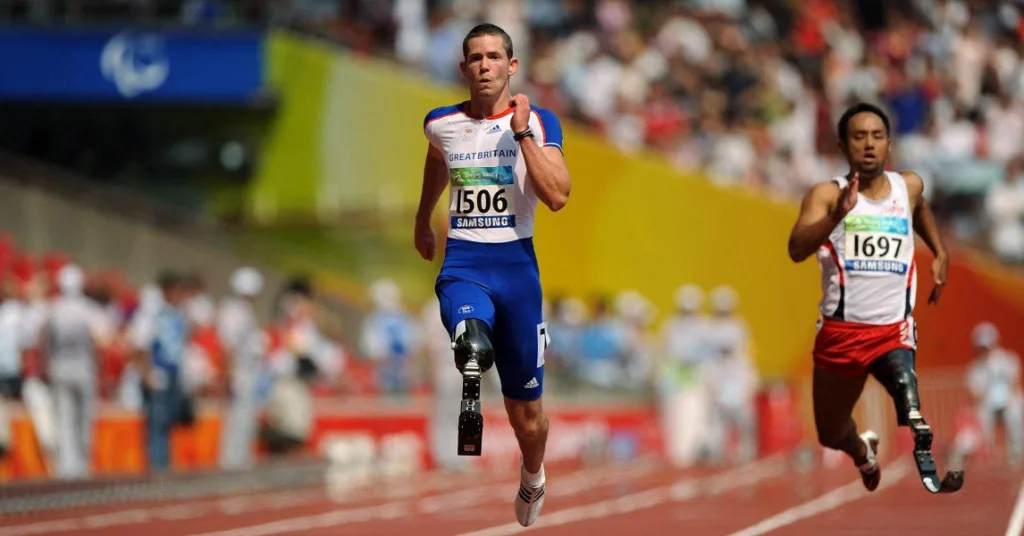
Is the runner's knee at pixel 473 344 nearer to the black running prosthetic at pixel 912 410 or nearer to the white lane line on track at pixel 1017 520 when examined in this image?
the black running prosthetic at pixel 912 410

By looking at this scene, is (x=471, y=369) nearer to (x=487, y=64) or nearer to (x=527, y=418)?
(x=527, y=418)

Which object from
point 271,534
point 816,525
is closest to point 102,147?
point 271,534

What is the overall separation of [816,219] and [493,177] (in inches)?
83.5

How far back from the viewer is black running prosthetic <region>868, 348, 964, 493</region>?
10.9m

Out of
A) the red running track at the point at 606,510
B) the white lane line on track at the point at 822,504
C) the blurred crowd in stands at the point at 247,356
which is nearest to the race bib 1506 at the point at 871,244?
the red running track at the point at 606,510

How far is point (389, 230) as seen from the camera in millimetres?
27312

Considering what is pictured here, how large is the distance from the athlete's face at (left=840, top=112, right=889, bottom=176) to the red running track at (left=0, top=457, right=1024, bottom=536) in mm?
2420

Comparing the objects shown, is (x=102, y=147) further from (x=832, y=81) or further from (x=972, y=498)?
(x=972, y=498)

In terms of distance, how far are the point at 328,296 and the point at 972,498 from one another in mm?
12211

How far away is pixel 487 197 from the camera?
10.1 metres

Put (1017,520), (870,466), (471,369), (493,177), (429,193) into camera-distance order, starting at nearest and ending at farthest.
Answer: (471,369) → (493,177) → (429,193) → (870,466) → (1017,520)

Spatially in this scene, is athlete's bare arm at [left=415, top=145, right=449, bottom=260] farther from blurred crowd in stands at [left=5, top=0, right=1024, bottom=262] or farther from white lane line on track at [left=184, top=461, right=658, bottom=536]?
blurred crowd in stands at [left=5, top=0, right=1024, bottom=262]

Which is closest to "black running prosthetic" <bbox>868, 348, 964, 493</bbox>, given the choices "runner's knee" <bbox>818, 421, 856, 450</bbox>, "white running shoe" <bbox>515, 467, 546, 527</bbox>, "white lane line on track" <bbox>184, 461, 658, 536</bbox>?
"runner's knee" <bbox>818, 421, 856, 450</bbox>

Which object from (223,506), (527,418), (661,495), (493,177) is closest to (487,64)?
(493,177)
